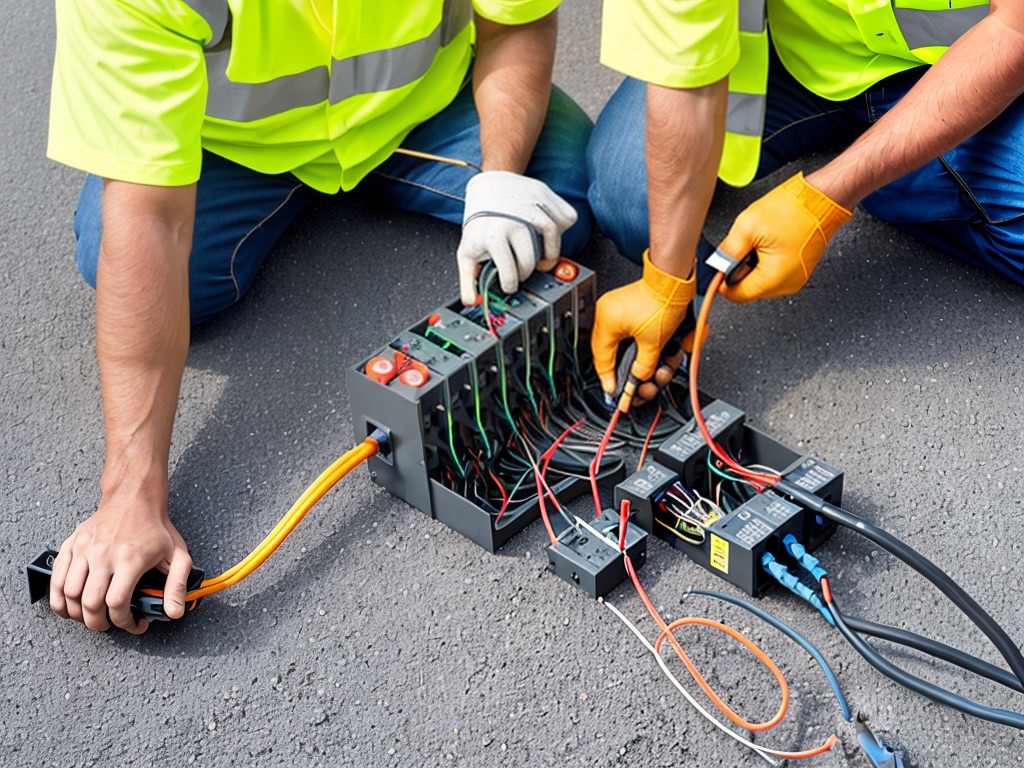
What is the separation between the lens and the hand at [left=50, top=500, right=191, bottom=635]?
1573mm

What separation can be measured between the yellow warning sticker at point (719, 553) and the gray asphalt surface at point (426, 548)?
0.13ft

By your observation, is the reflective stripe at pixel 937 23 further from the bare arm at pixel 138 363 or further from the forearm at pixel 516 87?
the bare arm at pixel 138 363

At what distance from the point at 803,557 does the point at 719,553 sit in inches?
4.7

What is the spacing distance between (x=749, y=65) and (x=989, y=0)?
400 mm

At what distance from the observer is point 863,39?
1984 millimetres

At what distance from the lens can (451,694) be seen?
1.58m

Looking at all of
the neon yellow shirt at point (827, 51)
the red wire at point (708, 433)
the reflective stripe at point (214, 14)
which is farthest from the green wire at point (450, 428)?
the neon yellow shirt at point (827, 51)

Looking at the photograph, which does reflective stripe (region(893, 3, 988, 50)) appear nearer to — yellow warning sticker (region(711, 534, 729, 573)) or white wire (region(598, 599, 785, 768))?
yellow warning sticker (region(711, 534, 729, 573))

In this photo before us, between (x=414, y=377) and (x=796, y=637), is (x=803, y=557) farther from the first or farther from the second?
(x=414, y=377)

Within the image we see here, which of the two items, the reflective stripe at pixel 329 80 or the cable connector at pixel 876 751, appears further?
the reflective stripe at pixel 329 80

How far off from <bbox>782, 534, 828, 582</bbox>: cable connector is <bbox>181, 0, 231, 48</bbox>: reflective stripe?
115cm

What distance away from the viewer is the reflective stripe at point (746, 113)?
2.07 meters

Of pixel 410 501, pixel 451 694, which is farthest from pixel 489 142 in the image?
pixel 451 694

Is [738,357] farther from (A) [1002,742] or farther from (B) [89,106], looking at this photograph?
(B) [89,106]
